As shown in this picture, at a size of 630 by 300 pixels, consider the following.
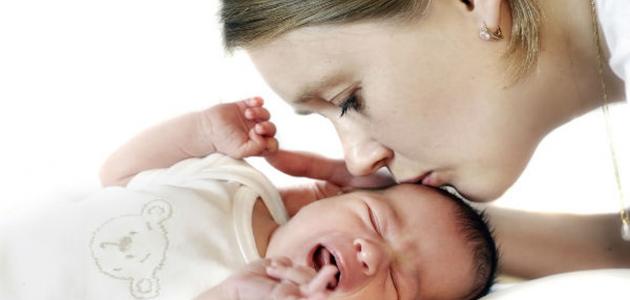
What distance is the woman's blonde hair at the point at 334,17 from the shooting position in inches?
21.6

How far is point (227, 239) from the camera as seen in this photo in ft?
1.95

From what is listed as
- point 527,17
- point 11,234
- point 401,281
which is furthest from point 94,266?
point 527,17

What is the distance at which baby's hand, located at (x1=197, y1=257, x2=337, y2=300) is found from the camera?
1.72ft

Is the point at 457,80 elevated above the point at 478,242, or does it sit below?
above

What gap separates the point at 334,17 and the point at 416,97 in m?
0.09

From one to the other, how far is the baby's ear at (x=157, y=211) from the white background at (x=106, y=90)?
0.09 meters

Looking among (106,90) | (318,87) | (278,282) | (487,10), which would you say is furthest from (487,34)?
(106,90)

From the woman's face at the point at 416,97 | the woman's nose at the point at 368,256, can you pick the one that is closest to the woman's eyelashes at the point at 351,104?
the woman's face at the point at 416,97

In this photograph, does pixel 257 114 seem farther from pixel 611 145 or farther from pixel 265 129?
pixel 611 145

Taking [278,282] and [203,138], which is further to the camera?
[203,138]

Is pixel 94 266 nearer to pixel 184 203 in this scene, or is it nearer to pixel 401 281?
pixel 184 203

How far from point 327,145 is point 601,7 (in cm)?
26

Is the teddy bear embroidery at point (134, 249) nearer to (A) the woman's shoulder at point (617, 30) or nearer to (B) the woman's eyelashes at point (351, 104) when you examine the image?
(B) the woman's eyelashes at point (351, 104)

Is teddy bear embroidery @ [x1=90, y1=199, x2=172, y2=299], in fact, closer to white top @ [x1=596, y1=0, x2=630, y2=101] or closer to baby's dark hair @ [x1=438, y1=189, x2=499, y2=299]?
baby's dark hair @ [x1=438, y1=189, x2=499, y2=299]
